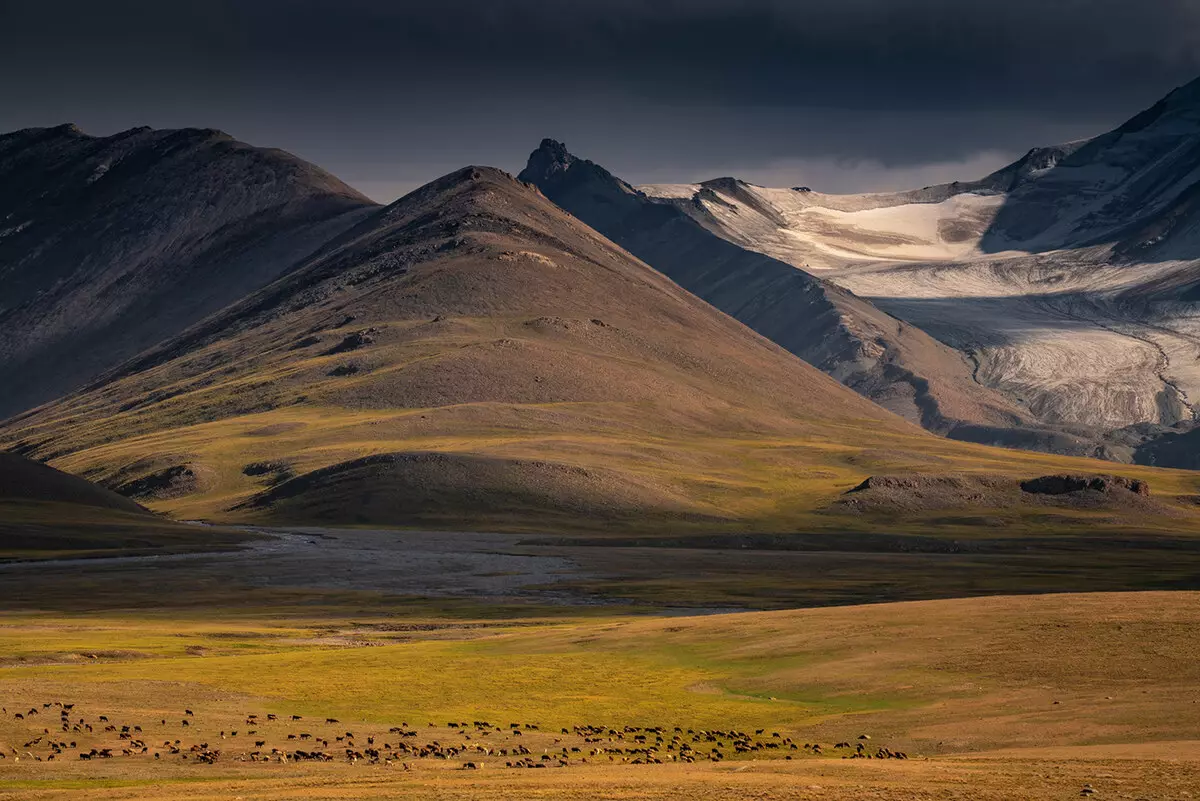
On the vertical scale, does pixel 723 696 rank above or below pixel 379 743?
below

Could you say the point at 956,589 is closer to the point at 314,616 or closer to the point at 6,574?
the point at 314,616

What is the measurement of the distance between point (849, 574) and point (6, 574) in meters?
79.4

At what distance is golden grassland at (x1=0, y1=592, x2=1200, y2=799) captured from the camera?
3844 cm

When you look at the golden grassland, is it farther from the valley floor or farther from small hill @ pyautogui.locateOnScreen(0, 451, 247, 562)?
small hill @ pyautogui.locateOnScreen(0, 451, 247, 562)

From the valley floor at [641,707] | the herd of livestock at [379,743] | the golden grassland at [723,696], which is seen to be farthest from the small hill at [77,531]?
the herd of livestock at [379,743]

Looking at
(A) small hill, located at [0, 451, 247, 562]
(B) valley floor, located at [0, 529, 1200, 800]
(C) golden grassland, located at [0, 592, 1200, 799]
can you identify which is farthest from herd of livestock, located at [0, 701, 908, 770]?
(A) small hill, located at [0, 451, 247, 562]

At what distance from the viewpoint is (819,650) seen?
216 feet

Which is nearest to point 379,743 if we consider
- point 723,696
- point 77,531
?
point 723,696

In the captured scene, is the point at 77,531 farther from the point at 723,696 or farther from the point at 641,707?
the point at 641,707

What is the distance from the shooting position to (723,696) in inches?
2354

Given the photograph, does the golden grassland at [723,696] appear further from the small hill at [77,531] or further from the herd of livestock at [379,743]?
the small hill at [77,531]

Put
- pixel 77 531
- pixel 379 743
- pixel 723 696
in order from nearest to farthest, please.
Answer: pixel 379 743, pixel 723 696, pixel 77 531

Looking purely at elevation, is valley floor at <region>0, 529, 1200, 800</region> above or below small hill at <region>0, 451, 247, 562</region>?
above

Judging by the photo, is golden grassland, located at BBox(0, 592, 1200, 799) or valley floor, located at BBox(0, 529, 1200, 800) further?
valley floor, located at BBox(0, 529, 1200, 800)
